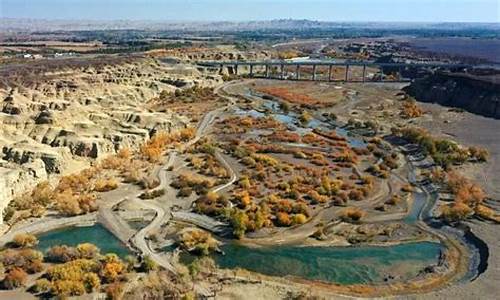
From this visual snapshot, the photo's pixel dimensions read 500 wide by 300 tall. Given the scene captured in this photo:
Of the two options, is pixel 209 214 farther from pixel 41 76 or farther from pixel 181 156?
pixel 41 76

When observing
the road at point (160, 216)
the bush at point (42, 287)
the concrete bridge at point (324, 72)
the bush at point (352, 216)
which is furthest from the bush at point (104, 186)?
the concrete bridge at point (324, 72)

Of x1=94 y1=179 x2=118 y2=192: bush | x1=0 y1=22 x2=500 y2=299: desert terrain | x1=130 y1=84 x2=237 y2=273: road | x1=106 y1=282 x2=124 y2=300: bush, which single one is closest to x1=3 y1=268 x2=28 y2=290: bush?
x1=0 y1=22 x2=500 y2=299: desert terrain

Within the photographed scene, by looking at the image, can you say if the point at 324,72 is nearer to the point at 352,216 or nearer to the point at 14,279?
the point at 352,216

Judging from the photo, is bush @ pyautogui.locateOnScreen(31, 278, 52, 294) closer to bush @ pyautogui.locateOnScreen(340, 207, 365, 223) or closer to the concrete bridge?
bush @ pyautogui.locateOnScreen(340, 207, 365, 223)

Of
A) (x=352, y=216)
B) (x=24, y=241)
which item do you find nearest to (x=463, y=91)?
(x=352, y=216)

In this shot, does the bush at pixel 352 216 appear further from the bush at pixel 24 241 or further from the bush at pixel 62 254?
the bush at pixel 24 241
